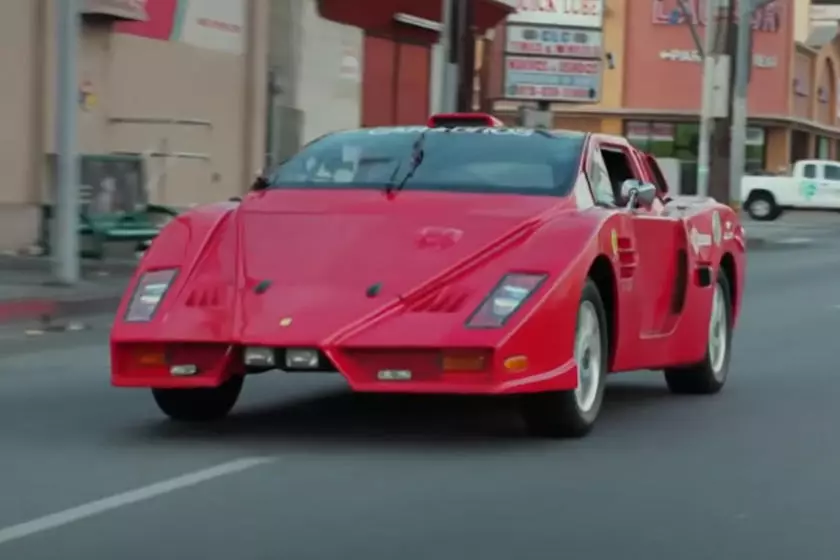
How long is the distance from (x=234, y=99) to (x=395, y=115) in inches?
256

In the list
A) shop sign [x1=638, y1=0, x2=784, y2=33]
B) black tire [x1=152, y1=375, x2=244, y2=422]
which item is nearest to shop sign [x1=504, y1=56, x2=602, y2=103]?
shop sign [x1=638, y1=0, x2=784, y2=33]

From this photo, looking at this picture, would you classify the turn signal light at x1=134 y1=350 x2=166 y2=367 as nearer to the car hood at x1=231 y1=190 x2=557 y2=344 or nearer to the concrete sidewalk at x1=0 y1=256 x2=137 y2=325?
the car hood at x1=231 y1=190 x2=557 y2=344

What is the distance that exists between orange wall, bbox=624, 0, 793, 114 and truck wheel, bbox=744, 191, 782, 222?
1071 centimetres

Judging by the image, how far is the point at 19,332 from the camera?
49.6ft

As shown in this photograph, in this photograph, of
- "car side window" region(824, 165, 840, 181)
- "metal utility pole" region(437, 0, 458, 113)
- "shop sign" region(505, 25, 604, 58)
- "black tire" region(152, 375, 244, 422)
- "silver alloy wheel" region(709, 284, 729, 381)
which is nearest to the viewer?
"black tire" region(152, 375, 244, 422)

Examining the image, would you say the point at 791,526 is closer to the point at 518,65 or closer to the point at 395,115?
the point at 395,115

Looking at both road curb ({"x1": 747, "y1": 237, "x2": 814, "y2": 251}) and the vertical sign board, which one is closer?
road curb ({"x1": 747, "y1": 237, "x2": 814, "y2": 251})

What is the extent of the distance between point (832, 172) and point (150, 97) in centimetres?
3341

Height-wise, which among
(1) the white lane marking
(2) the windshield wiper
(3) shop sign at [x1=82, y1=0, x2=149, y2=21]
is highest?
(3) shop sign at [x1=82, y1=0, x2=149, y2=21]

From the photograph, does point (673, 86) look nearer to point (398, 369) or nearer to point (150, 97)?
point (150, 97)

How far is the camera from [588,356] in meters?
9.01

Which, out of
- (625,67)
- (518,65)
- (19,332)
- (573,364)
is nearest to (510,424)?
(573,364)

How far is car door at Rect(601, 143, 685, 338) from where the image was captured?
9695 mm

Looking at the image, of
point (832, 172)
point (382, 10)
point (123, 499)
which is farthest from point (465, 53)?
point (832, 172)
